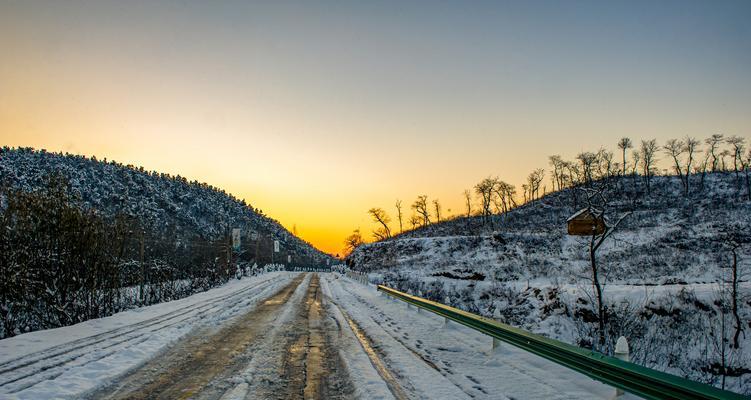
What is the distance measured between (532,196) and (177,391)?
105 metres

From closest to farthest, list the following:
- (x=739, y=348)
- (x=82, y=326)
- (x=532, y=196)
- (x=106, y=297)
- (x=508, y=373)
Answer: (x=508, y=373) < (x=82, y=326) < (x=106, y=297) < (x=739, y=348) < (x=532, y=196)

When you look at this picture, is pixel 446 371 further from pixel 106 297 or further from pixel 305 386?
pixel 106 297

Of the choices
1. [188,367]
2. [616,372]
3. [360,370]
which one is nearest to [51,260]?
[188,367]

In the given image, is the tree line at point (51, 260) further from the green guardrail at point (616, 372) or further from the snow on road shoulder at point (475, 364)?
the green guardrail at point (616, 372)

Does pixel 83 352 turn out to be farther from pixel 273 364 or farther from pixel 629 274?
pixel 629 274

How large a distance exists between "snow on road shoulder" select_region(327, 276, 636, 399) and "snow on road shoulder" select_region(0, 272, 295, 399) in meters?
4.32


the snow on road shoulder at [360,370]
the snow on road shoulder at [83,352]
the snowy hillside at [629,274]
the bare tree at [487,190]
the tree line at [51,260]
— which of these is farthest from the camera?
the bare tree at [487,190]

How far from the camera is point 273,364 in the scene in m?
6.45

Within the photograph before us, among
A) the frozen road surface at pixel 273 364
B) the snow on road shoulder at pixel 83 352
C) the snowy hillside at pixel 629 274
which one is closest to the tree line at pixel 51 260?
the snow on road shoulder at pixel 83 352

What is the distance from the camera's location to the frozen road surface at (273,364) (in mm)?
5121

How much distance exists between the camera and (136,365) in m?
6.32

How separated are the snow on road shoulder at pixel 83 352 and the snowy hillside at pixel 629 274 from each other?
359 inches

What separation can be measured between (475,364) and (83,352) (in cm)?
696

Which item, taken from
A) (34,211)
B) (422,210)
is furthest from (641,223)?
(34,211)
